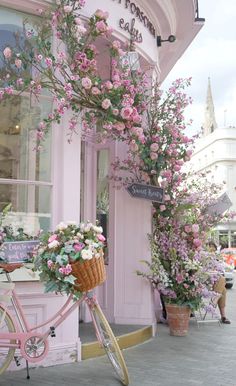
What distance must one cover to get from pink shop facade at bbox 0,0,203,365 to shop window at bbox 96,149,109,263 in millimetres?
16

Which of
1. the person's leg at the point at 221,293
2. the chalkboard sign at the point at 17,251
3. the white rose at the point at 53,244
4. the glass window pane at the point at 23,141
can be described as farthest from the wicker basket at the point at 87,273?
the person's leg at the point at 221,293

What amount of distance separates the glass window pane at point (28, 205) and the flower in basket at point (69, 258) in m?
0.94

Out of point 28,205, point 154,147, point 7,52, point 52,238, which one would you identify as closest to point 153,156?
point 154,147

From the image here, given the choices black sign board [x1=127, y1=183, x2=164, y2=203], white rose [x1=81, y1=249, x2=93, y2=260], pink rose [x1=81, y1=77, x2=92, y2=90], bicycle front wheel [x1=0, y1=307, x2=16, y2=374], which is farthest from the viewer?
black sign board [x1=127, y1=183, x2=164, y2=203]

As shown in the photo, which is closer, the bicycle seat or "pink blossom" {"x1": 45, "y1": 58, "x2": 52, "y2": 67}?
the bicycle seat

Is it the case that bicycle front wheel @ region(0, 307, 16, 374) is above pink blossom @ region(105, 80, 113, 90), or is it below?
below

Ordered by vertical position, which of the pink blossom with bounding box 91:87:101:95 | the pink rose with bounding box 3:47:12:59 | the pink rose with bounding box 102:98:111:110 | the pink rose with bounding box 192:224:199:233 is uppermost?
the pink rose with bounding box 3:47:12:59

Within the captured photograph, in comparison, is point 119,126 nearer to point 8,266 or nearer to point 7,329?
point 8,266

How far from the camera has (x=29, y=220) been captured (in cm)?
557

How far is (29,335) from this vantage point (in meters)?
Result: 4.63

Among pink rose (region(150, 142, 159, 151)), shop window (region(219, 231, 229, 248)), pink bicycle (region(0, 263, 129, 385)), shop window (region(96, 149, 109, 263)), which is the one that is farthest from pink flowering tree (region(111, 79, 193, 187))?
shop window (region(219, 231, 229, 248))

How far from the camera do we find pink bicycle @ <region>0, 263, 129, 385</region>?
4609mm

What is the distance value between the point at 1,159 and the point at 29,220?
29.8 inches

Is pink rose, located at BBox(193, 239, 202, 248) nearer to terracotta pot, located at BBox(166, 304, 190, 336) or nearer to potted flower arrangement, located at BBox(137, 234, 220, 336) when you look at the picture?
potted flower arrangement, located at BBox(137, 234, 220, 336)
